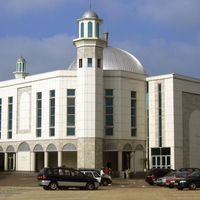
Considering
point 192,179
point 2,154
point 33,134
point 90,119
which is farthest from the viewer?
point 2,154

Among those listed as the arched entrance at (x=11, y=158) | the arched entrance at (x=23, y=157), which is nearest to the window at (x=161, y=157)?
the arched entrance at (x=23, y=157)

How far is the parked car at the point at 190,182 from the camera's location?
128 feet

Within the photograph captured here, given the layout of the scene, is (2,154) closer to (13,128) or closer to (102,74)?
(13,128)

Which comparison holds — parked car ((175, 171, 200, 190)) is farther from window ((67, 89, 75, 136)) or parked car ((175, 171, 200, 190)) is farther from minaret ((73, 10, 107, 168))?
window ((67, 89, 75, 136))

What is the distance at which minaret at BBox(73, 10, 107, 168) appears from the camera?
64375mm

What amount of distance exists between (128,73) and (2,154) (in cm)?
2302

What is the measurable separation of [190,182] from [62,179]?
926 cm

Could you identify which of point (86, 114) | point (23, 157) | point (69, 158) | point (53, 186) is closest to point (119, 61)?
point (86, 114)

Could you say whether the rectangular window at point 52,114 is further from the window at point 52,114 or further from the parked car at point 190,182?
the parked car at point 190,182

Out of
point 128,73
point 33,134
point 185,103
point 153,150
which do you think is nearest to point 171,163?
point 153,150

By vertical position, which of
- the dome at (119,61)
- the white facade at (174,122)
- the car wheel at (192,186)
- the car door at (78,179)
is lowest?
the car wheel at (192,186)

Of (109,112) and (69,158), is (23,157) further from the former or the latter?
(109,112)

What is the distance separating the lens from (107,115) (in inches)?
2648

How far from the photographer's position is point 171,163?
66.2m
